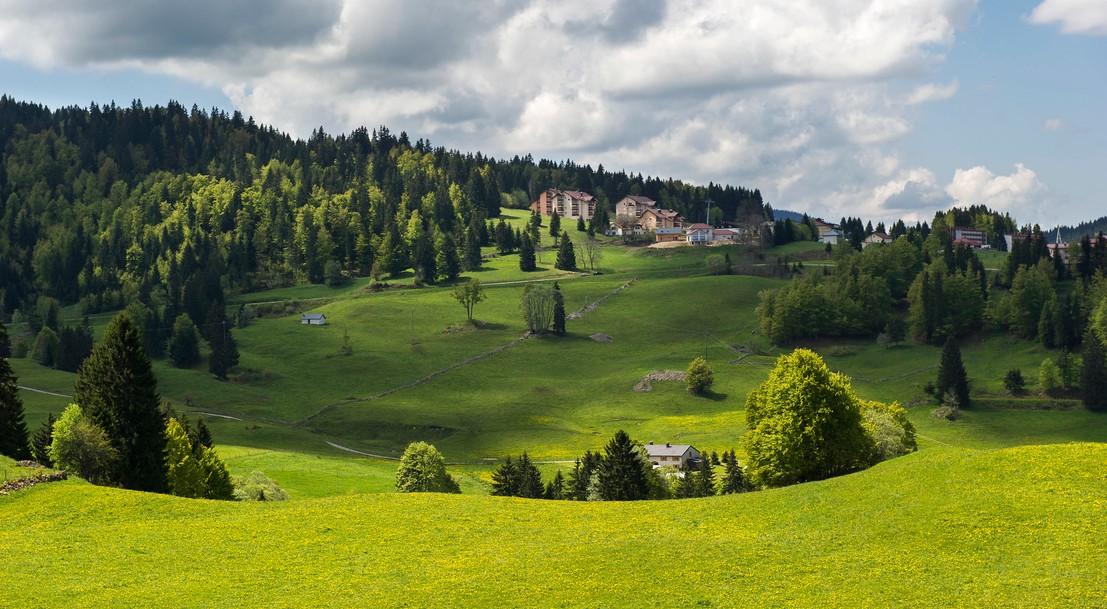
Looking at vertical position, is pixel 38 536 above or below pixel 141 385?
below

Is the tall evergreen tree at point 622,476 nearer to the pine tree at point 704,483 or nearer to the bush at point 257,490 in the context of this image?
the pine tree at point 704,483

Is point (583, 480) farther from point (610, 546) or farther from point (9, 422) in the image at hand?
point (610, 546)

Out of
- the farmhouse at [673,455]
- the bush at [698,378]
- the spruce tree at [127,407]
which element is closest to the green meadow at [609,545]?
the spruce tree at [127,407]

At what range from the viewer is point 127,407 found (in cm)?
6581

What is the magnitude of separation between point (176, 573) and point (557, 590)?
1607cm

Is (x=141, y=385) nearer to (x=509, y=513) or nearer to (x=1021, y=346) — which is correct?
(x=509, y=513)

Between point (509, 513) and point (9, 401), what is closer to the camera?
point (509, 513)

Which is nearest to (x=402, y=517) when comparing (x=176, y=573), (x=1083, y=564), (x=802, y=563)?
(x=176, y=573)

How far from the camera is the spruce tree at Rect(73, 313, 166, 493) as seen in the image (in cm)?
6531

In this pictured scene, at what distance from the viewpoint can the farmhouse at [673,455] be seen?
411 ft

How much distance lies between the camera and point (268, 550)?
45031mm

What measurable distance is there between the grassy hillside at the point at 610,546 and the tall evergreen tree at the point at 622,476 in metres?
29.4

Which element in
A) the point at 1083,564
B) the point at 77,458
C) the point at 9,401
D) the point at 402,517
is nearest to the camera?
the point at 1083,564

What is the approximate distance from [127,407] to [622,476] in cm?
3983
